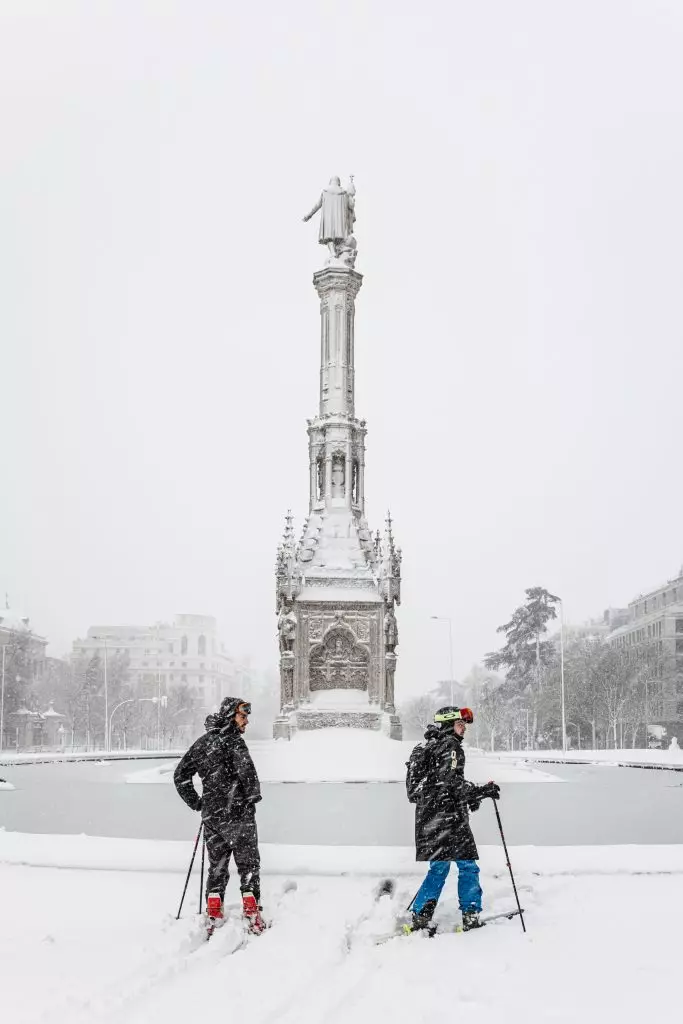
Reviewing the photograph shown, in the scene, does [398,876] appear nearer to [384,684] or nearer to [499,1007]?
[499,1007]

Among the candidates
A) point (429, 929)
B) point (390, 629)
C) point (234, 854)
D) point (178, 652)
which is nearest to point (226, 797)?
point (234, 854)

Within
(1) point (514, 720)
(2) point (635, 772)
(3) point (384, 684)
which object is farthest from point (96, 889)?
(1) point (514, 720)

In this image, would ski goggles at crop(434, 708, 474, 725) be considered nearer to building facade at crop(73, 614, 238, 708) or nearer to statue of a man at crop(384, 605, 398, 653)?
statue of a man at crop(384, 605, 398, 653)

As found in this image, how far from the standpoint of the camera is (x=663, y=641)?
77062 millimetres

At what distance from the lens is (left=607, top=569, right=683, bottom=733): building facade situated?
→ 70.9 m

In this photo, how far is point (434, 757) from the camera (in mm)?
8891

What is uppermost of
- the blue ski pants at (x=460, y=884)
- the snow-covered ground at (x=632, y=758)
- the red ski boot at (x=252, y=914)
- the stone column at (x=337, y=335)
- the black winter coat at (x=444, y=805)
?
the stone column at (x=337, y=335)

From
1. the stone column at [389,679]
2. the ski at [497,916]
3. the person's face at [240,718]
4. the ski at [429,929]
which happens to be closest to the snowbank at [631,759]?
the stone column at [389,679]

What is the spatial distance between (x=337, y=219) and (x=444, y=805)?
40112 millimetres

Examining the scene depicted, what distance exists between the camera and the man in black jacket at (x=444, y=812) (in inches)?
336

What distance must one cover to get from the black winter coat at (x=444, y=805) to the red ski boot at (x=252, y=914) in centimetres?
135

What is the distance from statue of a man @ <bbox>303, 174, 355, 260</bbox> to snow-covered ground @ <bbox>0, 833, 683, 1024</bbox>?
123 feet

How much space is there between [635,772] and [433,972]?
2904cm

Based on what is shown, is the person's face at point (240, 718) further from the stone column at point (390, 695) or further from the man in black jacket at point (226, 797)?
the stone column at point (390, 695)
